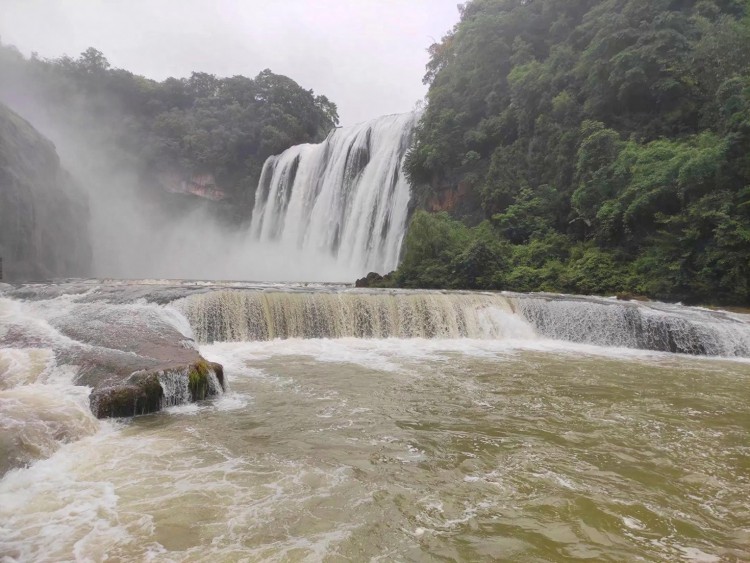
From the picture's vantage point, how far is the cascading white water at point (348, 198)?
25.1 meters

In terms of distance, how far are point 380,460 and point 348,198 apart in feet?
78.9

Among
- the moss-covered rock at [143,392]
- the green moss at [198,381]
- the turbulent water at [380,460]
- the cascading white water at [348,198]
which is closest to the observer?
the turbulent water at [380,460]

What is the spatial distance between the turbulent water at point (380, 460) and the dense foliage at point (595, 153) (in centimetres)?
700

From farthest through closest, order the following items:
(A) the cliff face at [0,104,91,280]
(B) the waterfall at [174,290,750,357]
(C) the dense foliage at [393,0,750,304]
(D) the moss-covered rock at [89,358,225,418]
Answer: (A) the cliff face at [0,104,91,280] → (C) the dense foliage at [393,0,750,304] → (B) the waterfall at [174,290,750,357] → (D) the moss-covered rock at [89,358,225,418]

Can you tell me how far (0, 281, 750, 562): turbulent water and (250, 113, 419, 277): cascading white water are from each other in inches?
648

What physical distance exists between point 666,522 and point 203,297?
10.1 m

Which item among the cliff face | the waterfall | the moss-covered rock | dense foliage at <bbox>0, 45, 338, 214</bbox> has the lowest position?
the moss-covered rock

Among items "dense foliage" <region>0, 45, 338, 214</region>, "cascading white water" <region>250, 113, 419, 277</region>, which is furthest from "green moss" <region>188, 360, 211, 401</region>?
"dense foliage" <region>0, 45, 338, 214</region>

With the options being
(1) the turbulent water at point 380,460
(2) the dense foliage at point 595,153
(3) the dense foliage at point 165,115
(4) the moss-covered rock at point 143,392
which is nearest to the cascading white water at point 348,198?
(2) the dense foliage at point 595,153

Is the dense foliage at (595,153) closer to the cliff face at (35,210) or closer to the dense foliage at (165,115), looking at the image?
the cliff face at (35,210)

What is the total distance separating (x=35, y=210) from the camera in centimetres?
2169

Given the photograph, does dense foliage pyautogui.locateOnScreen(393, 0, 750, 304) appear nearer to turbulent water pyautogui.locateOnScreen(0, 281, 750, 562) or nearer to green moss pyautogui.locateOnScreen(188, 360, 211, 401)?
turbulent water pyautogui.locateOnScreen(0, 281, 750, 562)

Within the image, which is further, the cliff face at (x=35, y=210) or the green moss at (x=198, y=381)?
the cliff face at (x=35, y=210)

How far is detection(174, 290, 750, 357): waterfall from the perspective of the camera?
1055 centimetres
